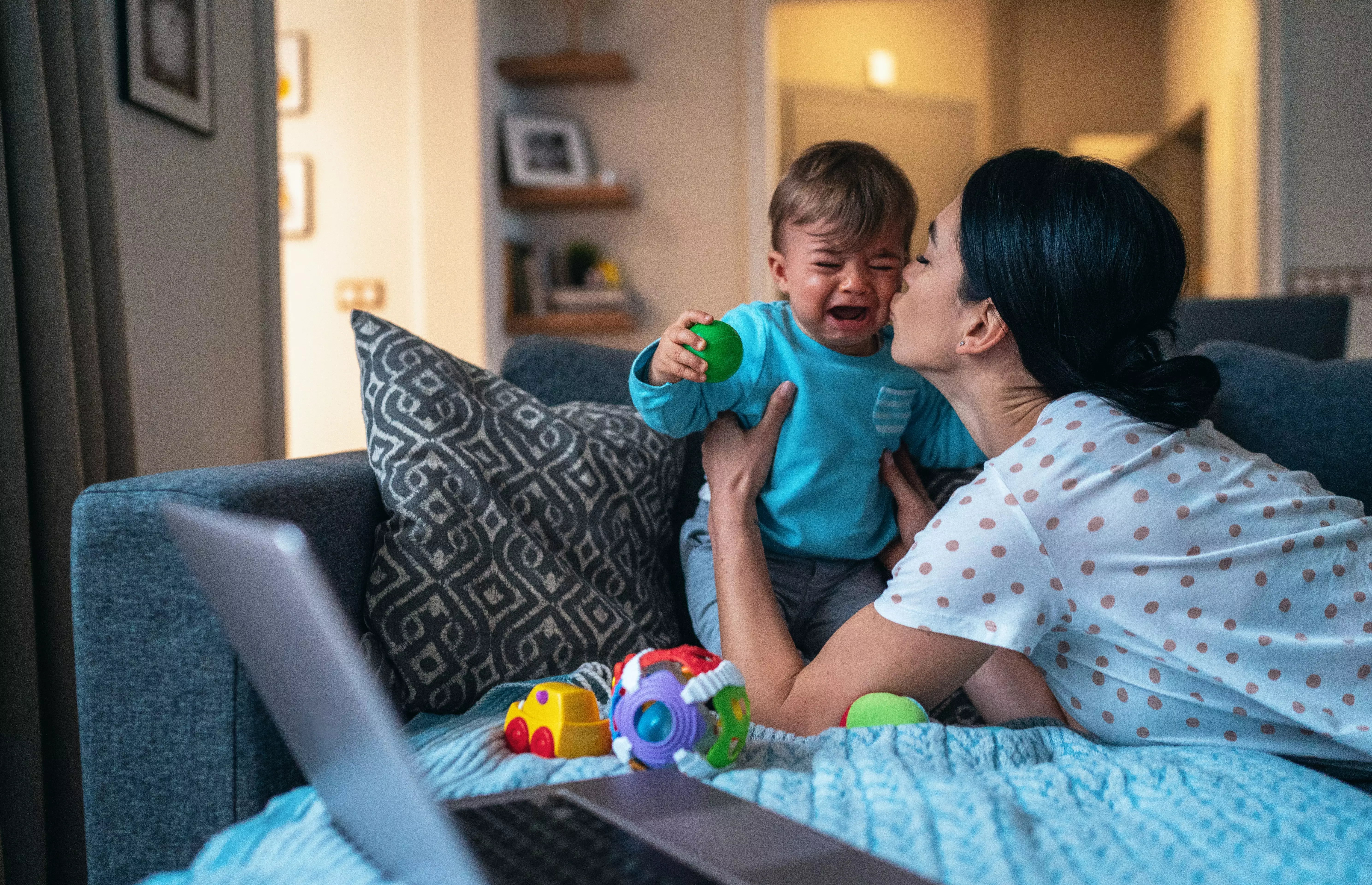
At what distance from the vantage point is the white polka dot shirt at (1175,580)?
0.91 meters

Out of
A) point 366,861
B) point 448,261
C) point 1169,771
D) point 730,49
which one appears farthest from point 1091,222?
point 730,49

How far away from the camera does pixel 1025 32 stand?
19.0ft

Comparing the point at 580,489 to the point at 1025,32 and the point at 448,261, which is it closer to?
the point at 448,261

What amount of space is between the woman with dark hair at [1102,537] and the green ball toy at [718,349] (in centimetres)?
23

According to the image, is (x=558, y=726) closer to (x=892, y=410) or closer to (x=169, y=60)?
(x=892, y=410)

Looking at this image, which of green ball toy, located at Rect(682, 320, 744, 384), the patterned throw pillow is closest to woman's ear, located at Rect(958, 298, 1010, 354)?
green ball toy, located at Rect(682, 320, 744, 384)

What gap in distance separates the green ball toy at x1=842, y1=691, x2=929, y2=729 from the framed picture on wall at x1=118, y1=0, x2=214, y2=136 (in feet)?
6.37

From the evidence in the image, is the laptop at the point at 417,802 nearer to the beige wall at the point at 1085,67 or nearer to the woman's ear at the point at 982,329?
the woman's ear at the point at 982,329

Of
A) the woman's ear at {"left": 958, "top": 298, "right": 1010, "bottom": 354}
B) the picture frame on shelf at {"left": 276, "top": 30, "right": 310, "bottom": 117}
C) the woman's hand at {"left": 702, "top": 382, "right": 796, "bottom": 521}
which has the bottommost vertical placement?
the woman's hand at {"left": 702, "top": 382, "right": 796, "bottom": 521}

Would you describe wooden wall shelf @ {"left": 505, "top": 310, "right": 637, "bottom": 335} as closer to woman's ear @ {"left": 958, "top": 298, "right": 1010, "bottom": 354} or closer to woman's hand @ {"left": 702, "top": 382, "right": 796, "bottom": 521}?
woman's hand @ {"left": 702, "top": 382, "right": 796, "bottom": 521}

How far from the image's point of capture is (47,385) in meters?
1.51

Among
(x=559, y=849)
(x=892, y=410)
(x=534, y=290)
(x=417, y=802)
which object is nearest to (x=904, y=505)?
(x=892, y=410)

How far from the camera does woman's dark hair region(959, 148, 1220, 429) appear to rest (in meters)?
1.00

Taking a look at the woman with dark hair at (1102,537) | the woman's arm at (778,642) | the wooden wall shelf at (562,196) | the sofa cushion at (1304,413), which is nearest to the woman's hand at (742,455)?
the woman's arm at (778,642)
